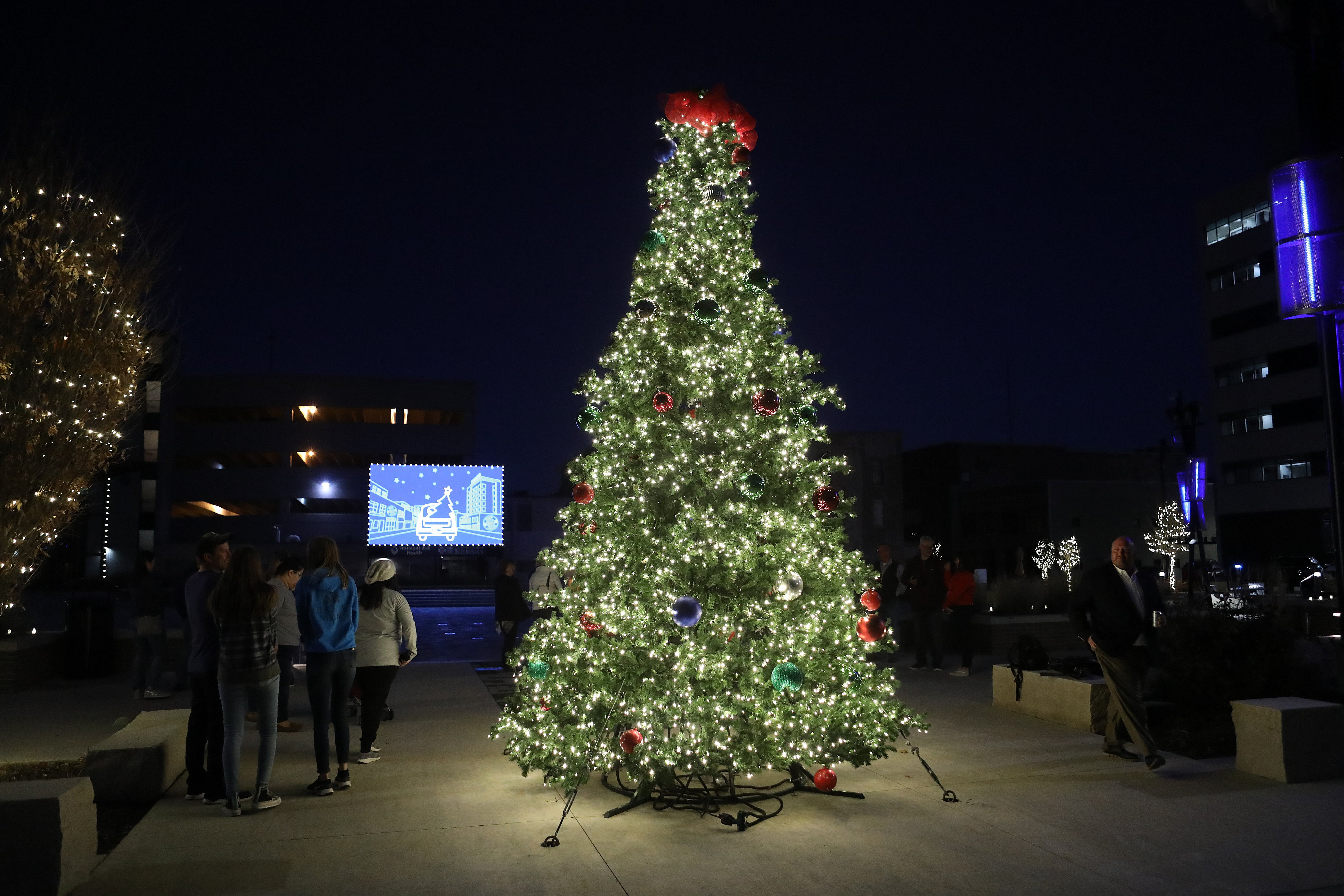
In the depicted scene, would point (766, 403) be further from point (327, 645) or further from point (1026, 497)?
point (1026, 497)

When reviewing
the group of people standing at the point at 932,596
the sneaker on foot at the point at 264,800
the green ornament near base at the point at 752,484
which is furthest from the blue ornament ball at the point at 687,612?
the group of people standing at the point at 932,596

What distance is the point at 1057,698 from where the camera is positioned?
9.28m

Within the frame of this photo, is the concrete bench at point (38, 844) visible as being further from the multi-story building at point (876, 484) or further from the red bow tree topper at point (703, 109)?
the multi-story building at point (876, 484)

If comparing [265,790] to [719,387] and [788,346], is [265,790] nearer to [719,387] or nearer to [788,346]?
[719,387]

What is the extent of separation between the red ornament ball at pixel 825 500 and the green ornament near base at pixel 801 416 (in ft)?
1.69

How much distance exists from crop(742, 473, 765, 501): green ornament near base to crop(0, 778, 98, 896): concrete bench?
4321mm

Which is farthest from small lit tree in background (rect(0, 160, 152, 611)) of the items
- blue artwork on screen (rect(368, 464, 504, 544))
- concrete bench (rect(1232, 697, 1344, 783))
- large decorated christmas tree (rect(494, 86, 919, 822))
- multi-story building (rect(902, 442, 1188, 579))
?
multi-story building (rect(902, 442, 1188, 579))

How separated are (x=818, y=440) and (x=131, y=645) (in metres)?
11.9

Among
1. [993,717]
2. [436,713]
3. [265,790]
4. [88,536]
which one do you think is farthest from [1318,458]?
[88,536]

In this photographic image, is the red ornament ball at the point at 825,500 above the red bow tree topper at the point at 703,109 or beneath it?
beneath

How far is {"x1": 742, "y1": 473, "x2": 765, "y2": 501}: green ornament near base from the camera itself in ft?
21.8

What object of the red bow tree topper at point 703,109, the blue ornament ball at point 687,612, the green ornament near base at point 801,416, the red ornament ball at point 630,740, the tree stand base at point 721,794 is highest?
the red bow tree topper at point 703,109

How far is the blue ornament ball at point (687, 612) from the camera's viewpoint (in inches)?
243

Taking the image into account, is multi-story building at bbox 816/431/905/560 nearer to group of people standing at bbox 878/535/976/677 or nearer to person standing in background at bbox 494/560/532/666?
group of people standing at bbox 878/535/976/677
